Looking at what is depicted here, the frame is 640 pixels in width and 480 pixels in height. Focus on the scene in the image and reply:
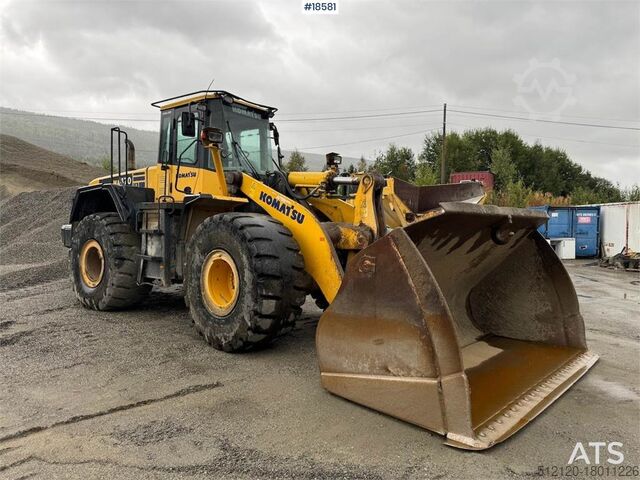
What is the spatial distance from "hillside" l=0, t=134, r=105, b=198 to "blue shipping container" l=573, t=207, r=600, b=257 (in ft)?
71.3

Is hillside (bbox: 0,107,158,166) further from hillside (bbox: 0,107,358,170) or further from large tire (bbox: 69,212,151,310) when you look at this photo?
large tire (bbox: 69,212,151,310)

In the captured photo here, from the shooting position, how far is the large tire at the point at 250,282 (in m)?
4.08

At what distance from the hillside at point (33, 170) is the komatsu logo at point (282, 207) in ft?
71.2

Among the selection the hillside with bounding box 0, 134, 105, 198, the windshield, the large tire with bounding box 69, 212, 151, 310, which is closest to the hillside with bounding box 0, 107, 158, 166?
the hillside with bounding box 0, 134, 105, 198

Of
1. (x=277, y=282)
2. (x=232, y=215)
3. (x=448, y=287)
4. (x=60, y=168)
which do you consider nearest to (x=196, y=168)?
(x=232, y=215)

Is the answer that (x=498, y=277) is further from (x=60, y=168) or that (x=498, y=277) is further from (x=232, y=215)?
(x=60, y=168)

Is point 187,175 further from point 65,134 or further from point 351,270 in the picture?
→ point 65,134

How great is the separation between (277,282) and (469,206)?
164 centimetres

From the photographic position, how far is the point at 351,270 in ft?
10.8

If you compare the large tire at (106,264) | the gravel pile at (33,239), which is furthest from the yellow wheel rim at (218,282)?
the gravel pile at (33,239)

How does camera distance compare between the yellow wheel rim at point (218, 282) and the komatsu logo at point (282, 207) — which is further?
the yellow wheel rim at point (218, 282)

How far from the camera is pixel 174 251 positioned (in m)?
5.52

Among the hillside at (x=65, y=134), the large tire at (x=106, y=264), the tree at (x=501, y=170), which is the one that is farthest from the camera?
the hillside at (x=65, y=134)

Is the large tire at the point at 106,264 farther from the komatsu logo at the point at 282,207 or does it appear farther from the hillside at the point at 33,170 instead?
the hillside at the point at 33,170
